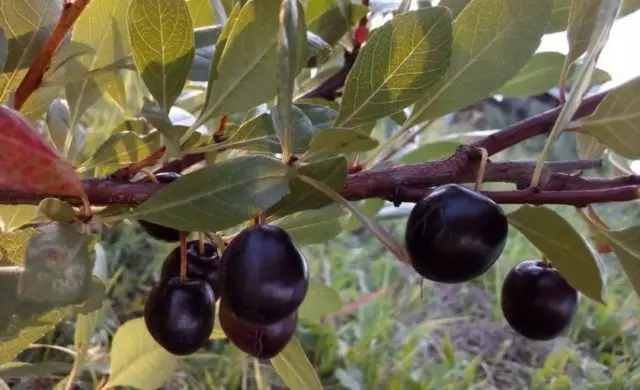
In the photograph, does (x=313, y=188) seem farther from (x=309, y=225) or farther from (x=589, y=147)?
(x=589, y=147)

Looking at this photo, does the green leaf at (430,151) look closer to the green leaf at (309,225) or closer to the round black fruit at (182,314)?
the green leaf at (309,225)

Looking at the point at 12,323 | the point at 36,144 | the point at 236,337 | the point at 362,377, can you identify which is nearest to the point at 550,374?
the point at 362,377

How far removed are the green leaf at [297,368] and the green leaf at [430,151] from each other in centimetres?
32

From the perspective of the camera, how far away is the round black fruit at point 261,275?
49cm

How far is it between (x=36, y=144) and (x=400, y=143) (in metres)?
0.44

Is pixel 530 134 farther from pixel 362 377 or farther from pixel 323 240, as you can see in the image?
pixel 362 377

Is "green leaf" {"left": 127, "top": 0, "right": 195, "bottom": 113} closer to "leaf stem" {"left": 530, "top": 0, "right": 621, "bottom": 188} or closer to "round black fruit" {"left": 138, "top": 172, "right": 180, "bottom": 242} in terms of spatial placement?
"round black fruit" {"left": 138, "top": 172, "right": 180, "bottom": 242}

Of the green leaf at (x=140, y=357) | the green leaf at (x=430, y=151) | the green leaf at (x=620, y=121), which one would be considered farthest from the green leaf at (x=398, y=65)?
the green leaf at (x=140, y=357)

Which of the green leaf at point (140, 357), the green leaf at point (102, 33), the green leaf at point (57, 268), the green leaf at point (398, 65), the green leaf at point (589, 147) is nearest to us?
the green leaf at point (57, 268)

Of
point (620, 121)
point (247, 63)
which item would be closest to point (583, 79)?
point (620, 121)

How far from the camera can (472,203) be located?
508mm

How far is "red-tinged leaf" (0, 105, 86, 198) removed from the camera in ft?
1.41

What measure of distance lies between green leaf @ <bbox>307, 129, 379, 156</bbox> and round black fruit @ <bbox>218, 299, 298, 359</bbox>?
178 millimetres

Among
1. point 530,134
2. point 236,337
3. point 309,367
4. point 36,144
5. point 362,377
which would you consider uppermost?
point 36,144
